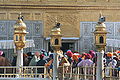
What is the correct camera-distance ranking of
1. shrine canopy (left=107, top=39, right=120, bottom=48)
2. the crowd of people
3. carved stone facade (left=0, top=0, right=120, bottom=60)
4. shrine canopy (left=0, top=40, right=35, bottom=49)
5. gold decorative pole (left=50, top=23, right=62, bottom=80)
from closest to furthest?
gold decorative pole (left=50, top=23, right=62, bottom=80) < the crowd of people < shrine canopy (left=0, top=40, right=35, bottom=49) < shrine canopy (left=107, top=39, right=120, bottom=48) < carved stone facade (left=0, top=0, right=120, bottom=60)

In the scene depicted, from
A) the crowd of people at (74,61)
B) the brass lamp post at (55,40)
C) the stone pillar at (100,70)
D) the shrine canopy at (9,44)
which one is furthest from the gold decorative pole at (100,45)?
the shrine canopy at (9,44)

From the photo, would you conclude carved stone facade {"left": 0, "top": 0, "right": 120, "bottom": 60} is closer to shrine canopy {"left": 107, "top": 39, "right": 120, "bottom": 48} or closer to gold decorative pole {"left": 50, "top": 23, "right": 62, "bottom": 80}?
shrine canopy {"left": 107, "top": 39, "right": 120, "bottom": 48}

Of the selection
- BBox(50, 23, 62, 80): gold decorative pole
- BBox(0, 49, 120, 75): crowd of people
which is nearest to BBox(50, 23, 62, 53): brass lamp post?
BBox(50, 23, 62, 80): gold decorative pole

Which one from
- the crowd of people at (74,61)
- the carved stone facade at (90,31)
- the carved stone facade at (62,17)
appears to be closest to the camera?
the crowd of people at (74,61)

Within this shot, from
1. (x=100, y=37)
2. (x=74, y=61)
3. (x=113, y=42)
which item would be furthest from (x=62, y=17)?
(x=100, y=37)

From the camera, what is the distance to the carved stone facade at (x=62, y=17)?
20.1m

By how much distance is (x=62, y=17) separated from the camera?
2033 centimetres

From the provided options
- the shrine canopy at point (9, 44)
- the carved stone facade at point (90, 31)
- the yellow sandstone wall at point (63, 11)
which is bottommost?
the shrine canopy at point (9, 44)

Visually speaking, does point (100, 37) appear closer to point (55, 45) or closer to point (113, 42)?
point (55, 45)

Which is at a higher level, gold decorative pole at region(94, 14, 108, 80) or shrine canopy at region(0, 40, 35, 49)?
gold decorative pole at region(94, 14, 108, 80)

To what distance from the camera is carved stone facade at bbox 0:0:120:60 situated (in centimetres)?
2011

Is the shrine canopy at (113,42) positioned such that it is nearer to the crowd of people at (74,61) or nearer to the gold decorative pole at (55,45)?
the crowd of people at (74,61)

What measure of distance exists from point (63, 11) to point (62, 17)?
32cm

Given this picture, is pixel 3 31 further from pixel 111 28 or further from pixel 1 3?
pixel 111 28
